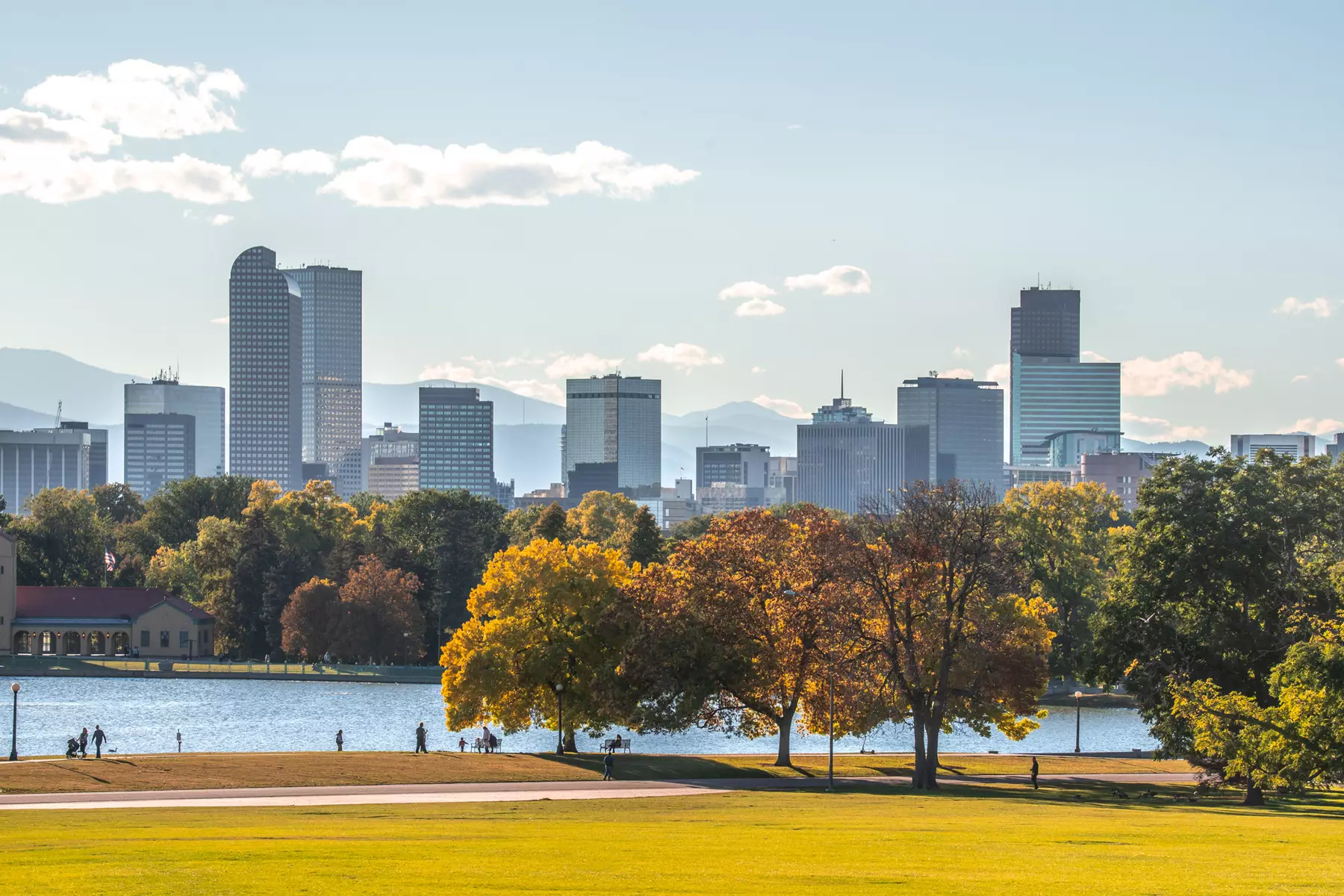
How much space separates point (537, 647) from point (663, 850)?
4117cm

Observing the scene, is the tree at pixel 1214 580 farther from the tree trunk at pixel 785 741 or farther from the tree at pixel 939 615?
the tree trunk at pixel 785 741

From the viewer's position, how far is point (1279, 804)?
4938 cm

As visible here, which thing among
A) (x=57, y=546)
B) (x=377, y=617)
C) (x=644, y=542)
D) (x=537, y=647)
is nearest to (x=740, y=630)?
(x=537, y=647)

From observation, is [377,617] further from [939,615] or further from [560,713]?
[939,615]

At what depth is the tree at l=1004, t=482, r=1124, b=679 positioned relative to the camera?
115 metres

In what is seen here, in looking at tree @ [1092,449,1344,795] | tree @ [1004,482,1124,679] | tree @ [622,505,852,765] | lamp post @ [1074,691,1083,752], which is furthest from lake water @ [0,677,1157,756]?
tree @ [1092,449,1344,795]

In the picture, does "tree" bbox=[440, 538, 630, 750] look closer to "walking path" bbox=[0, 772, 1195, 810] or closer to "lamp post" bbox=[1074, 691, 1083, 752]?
"walking path" bbox=[0, 772, 1195, 810]

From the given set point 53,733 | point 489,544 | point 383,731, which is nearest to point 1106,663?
point 383,731

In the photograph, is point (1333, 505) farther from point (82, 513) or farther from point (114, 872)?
point (82, 513)

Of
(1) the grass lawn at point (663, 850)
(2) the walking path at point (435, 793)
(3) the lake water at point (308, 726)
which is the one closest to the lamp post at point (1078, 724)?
(3) the lake water at point (308, 726)

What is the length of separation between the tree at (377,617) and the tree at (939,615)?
79.5m

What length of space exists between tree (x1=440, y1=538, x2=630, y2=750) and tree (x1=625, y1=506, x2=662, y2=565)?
53.4 meters

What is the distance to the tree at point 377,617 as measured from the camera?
134750mm

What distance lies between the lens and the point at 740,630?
6519cm
